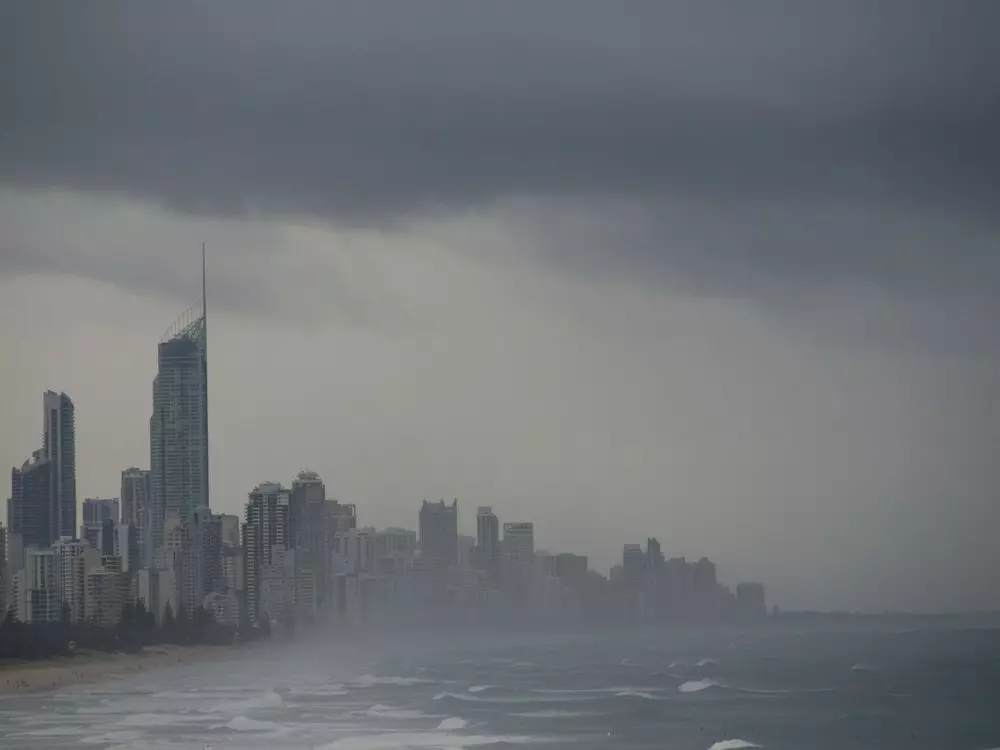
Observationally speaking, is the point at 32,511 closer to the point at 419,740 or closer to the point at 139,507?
the point at 139,507

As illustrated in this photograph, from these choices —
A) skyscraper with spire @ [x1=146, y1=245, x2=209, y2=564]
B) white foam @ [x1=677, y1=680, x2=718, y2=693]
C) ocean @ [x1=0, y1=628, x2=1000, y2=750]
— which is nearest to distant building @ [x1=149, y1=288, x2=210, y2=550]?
skyscraper with spire @ [x1=146, y1=245, x2=209, y2=564]

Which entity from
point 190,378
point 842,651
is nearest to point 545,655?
point 842,651

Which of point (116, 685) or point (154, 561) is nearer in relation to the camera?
point (116, 685)

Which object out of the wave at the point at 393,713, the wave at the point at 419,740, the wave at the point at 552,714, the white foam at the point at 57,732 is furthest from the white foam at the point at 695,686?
the white foam at the point at 57,732

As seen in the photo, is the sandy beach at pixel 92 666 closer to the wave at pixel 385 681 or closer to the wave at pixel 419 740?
the wave at pixel 385 681

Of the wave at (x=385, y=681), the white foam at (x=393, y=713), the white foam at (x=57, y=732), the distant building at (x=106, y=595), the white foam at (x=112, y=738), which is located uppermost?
the distant building at (x=106, y=595)

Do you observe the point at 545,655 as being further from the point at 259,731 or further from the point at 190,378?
the point at 190,378
